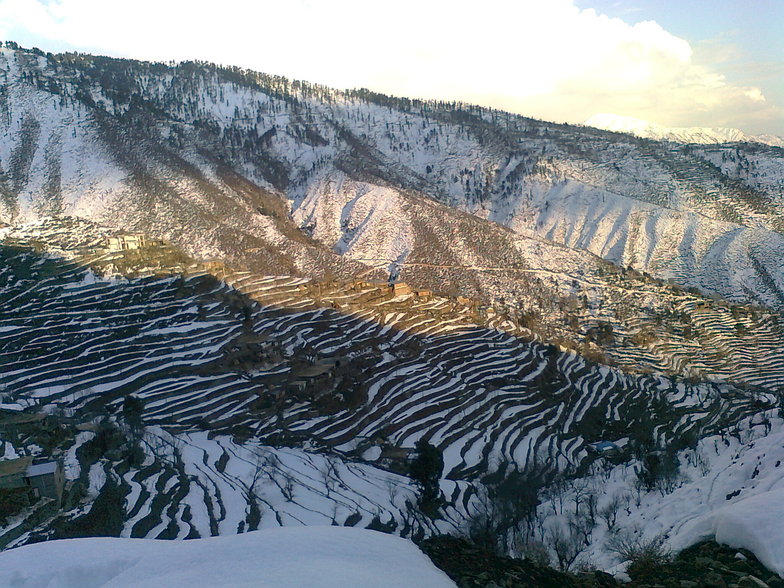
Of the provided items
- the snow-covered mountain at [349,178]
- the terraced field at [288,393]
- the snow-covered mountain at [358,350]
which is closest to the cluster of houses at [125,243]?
the snow-covered mountain at [358,350]

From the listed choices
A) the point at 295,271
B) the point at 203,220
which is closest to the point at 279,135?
the point at 203,220

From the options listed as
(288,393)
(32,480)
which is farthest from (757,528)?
(288,393)

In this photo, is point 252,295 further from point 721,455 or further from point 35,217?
point 35,217

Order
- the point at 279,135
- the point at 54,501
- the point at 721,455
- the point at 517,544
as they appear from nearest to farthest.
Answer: the point at 54,501, the point at 517,544, the point at 721,455, the point at 279,135

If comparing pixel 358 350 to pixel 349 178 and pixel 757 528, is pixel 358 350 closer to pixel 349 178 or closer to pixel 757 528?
pixel 757 528

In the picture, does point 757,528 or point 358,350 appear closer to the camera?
point 757,528

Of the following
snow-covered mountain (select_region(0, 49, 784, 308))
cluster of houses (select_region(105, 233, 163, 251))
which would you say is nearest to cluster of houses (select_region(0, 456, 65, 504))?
cluster of houses (select_region(105, 233, 163, 251))

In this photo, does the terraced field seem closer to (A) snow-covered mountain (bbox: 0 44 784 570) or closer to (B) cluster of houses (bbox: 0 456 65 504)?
(A) snow-covered mountain (bbox: 0 44 784 570)

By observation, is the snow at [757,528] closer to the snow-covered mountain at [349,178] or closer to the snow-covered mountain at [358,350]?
the snow-covered mountain at [358,350]
